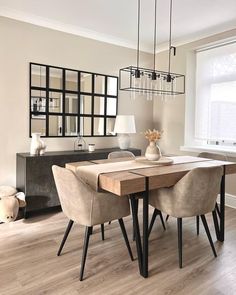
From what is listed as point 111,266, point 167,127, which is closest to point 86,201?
point 111,266

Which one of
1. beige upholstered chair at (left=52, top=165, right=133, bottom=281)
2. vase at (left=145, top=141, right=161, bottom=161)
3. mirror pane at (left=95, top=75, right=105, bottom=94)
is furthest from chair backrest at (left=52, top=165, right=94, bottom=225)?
mirror pane at (left=95, top=75, right=105, bottom=94)

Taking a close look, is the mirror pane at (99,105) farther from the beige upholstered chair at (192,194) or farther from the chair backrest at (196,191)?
the chair backrest at (196,191)

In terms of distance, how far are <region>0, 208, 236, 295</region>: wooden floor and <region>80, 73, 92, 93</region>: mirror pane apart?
210cm

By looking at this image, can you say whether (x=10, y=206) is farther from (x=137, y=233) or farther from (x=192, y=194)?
(x=192, y=194)

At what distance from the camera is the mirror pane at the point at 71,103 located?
12.6 ft

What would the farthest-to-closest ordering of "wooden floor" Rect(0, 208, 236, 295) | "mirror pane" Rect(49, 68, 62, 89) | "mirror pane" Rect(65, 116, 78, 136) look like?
"mirror pane" Rect(65, 116, 78, 136), "mirror pane" Rect(49, 68, 62, 89), "wooden floor" Rect(0, 208, 236, 295)

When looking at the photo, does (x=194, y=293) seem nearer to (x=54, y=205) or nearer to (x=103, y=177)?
(x=103, y=177)

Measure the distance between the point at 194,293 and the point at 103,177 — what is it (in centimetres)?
106

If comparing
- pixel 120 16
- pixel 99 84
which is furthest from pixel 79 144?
pixel 120 16

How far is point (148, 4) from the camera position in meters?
3.02

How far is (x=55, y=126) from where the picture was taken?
12.4ft

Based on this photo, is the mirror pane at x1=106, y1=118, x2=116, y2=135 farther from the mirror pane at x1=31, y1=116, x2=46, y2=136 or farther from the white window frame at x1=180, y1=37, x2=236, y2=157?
the white window frame at x1=180, y1=37, x2=236, y2=157

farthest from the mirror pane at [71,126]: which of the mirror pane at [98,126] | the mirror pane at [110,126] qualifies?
the mirror pane at [110,126]

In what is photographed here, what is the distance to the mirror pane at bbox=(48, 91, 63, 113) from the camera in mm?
3698
